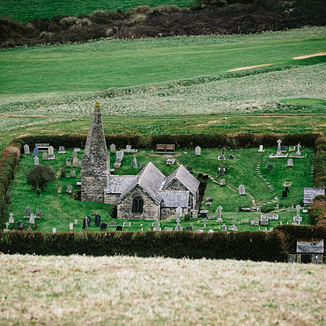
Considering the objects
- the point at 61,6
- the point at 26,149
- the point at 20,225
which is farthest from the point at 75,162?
the point at 61,6

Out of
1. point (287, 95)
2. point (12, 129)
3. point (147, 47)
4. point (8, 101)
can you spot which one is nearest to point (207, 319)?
point (12, 129)

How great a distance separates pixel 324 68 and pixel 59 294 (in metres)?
87.0

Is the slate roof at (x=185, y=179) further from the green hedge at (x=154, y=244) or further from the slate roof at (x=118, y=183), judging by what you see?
the green hedge at (x=154, y=244)

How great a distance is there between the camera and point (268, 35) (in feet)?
439

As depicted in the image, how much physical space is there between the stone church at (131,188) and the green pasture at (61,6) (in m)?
101

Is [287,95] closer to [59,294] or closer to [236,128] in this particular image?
[236,128]

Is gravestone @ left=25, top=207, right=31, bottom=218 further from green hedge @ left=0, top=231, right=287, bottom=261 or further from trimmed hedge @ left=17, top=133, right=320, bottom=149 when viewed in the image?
trimmed hedge @ left=17, top=133, right=320, bottom=149

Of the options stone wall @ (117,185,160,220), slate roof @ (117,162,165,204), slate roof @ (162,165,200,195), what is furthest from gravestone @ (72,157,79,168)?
stone wall @ (117,185,160,220)

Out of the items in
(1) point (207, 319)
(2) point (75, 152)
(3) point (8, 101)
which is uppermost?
(3) point (8, 101)

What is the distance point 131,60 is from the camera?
123562 millimetres

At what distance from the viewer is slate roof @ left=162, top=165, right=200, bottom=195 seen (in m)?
54.5

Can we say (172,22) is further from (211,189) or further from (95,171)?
(95,171)

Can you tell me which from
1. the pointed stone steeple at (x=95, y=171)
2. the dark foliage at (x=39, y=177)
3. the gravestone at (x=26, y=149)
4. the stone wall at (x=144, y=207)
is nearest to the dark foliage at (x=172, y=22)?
the gravestone at (x=26, y=149)

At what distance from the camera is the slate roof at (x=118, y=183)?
5462 centimetres
